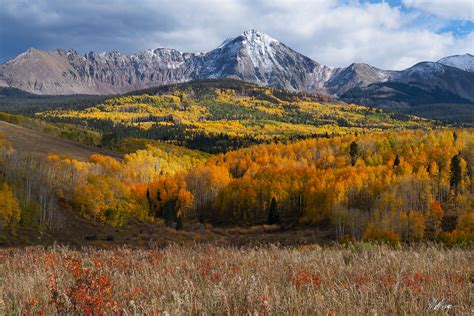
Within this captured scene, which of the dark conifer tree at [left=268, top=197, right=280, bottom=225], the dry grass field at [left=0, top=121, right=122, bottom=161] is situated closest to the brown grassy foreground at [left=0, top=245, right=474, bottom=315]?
the dark conifer tree at [left=268, top=197, right=280, bottom=225]

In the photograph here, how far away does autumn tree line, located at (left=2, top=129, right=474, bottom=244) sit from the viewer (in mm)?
103375

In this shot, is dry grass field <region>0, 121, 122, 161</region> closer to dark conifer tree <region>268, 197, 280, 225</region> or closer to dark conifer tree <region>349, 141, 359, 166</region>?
dark conifer tree <region>268, 197, 280, 225</region>

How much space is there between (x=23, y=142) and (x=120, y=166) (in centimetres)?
3867

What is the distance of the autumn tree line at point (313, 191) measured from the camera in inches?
4070

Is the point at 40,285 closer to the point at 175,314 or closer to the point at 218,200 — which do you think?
the point at 175,314

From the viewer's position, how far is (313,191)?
130 m

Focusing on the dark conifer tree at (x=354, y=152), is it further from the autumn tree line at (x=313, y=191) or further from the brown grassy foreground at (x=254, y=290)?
the brown grassy foreground at (x=254, y=290)

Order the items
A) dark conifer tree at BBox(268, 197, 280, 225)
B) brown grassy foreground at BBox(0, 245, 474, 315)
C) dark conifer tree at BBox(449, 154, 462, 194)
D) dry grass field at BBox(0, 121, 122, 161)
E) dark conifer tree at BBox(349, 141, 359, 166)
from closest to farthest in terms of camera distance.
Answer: brown grassy foreground at BBox(0, 245, 474, 315) → dark conifer tree at BBox(449, 154, 462, 194) → dark conifer tree at BBox(268, 197, 280, 225) → dry grass field at BBox(0, 121, 122, 161) → dark conifer tree at BBox(349, 141, 359, 166)

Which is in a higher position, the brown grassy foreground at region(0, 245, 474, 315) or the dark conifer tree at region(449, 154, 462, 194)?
the brown grassy foreground at region(0, 245, 474, 315)

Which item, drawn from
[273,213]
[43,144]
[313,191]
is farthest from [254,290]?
[43,144]

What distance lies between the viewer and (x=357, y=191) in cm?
12425

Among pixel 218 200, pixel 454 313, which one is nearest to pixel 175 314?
pixel 454 313

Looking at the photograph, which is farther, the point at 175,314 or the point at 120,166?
the point at 120,166

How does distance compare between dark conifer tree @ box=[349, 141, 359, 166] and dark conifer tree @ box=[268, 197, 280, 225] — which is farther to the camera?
dark conifer tree @ box=[349, 141, 359, 166]
